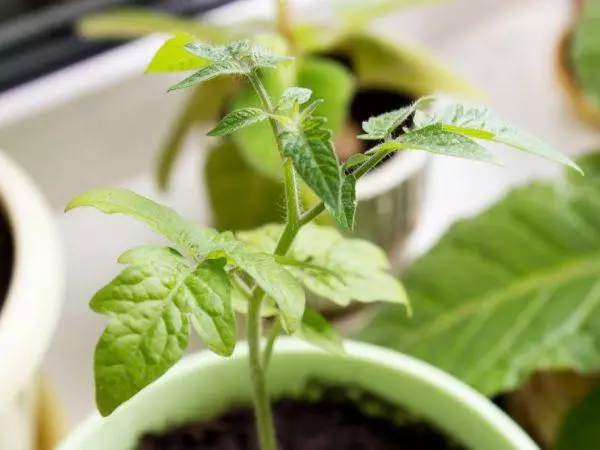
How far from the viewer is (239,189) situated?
0.59 metres

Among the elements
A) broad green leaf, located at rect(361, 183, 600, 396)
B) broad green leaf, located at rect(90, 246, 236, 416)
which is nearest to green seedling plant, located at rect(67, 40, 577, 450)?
broad green leaf, located at rect(90, 246, 236, 416)

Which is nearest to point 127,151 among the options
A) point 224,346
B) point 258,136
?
point 258,136

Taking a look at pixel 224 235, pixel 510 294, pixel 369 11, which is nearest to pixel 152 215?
pixel 224 235

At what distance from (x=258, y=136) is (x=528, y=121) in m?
0.39

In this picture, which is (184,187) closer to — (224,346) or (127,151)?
(127,151)

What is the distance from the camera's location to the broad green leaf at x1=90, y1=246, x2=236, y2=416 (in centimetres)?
20

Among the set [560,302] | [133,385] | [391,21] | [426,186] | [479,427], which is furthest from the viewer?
[391,21]

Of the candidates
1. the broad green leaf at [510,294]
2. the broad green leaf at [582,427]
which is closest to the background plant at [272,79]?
the broad green leaf at [510,294]

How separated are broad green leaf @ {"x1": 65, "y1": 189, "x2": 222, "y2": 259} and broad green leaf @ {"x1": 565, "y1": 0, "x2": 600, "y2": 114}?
41 centimetres

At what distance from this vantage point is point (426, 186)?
665 mm

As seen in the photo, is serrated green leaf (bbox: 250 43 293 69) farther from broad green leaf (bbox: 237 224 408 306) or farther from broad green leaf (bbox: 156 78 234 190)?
broad green leaf (bbox: 156 78 234 190)

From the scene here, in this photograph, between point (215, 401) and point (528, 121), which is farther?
point (528, 121)

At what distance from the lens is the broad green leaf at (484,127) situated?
0.22 metres

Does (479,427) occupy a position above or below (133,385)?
below
